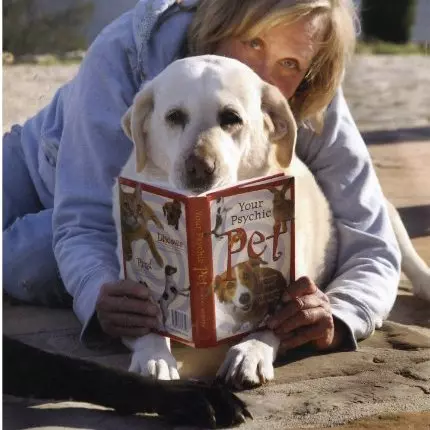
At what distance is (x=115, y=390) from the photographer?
1.87 meters

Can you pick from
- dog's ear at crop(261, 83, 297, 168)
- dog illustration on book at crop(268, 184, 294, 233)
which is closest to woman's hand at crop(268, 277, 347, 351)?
dog illustration on book at crop(268, 184, 294, 233)

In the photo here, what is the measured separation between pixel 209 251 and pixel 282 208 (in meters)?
0.17

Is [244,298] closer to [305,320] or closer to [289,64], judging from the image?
[305,320]

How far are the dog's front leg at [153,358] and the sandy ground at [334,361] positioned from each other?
31 mm

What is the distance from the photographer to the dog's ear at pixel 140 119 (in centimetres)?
194

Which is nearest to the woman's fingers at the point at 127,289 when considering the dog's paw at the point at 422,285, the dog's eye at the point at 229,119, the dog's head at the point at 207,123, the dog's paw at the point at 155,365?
the dog's paw at the point at 155,365

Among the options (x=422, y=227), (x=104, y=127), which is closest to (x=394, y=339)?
(x=422, y=227)

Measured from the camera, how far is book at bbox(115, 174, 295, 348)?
1.80 meters

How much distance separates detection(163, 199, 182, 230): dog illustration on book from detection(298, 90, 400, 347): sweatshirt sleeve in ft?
1.83

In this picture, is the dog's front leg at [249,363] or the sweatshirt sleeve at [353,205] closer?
the dog's front leg at [249,363]

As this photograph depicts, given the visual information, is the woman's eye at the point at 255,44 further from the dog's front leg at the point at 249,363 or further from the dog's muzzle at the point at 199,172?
the dog's front leg at the point at 249,363

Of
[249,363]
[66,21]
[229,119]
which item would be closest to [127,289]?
[249,363]

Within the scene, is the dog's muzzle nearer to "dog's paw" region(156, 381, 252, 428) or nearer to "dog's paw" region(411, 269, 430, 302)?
"dog's paw" region(156, 381, 252, 428)

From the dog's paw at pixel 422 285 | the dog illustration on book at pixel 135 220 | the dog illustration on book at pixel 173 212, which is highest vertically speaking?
the dog illustration on book at pixel 173 212
